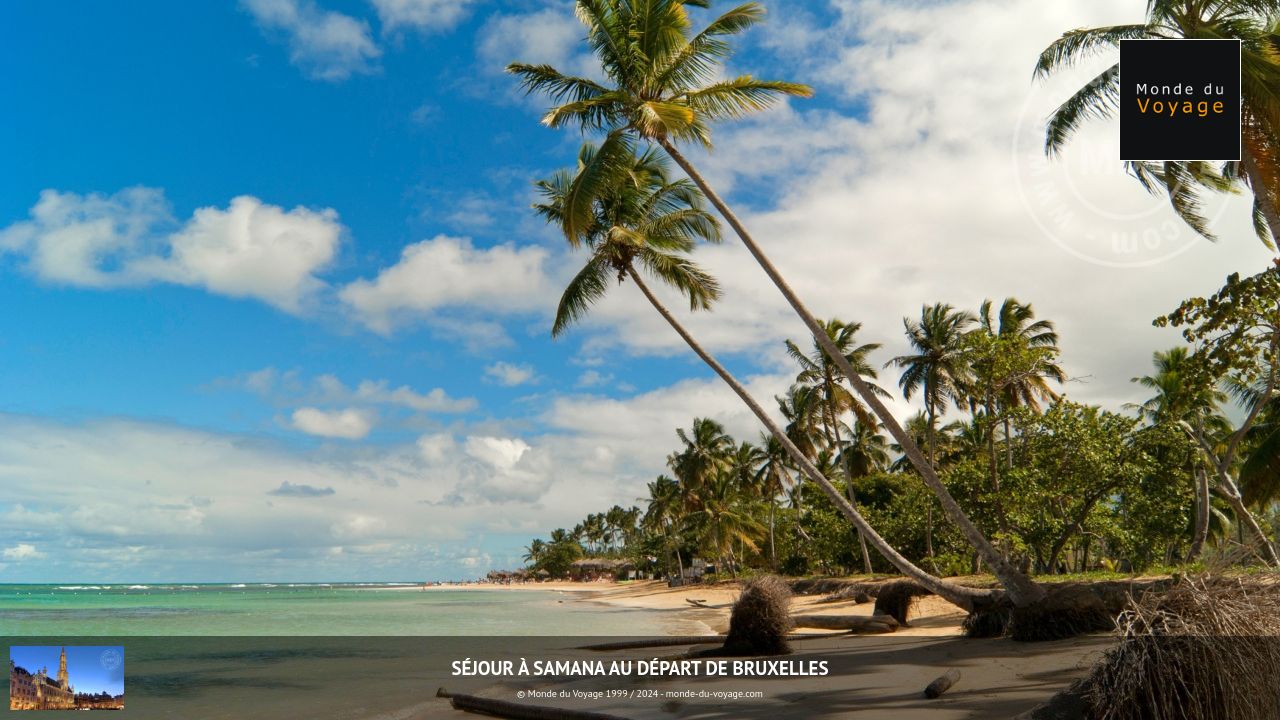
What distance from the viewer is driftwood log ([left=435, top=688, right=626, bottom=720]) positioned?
857 centimetres

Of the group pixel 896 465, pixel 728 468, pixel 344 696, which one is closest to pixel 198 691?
pixel 344 696

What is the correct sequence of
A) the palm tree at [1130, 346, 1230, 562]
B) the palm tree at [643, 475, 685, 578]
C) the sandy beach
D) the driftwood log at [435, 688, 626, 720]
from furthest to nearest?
the palm tree at [643, 475, 685, 578]
the palm tree at [1130, 346, 1230, 562]
the driftwood log at [435, 688, 626, 720]
the sandy beach

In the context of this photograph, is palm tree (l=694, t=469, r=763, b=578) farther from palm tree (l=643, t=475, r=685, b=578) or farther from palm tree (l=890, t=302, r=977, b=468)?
palm tree (l=890, t=302, r=977, b=468)

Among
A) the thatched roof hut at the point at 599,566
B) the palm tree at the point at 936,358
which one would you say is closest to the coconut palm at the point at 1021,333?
the palm tree at the point at 936,358

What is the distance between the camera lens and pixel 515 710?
945 centimetres

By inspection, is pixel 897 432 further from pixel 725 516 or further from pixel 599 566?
pixel 599 566

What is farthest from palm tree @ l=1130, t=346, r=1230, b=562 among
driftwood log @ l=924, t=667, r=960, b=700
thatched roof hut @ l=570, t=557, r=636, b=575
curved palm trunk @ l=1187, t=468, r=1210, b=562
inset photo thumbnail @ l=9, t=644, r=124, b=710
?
thatched roof hut @ l=570, t=557, r=636, b=575

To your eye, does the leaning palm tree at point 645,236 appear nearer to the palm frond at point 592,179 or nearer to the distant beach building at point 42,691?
the palm frond at point 592,179

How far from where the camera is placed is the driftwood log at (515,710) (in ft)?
28.1

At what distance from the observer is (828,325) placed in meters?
34.9

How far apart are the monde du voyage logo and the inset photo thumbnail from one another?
1476cm

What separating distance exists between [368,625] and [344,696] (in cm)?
2328

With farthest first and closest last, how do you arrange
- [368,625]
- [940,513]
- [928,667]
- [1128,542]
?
1. [368,625]
2. [940,513]
3. [1128,542]
4. [928,667]

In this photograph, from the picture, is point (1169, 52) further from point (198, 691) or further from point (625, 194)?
point (198, 691)
